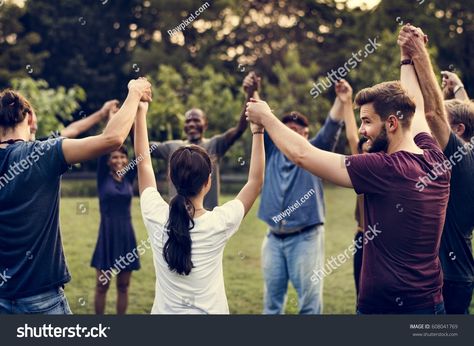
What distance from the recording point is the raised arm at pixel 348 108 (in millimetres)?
5633

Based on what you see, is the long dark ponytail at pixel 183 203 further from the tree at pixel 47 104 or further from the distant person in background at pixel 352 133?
the tree at pixel 47 104

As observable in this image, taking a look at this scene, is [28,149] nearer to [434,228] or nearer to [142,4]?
[434,228]

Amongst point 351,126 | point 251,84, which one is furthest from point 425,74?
point 351,126

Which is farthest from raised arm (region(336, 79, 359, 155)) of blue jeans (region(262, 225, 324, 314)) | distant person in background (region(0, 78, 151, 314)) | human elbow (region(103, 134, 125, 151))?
human elbow (region(103, 134, 125, 151))

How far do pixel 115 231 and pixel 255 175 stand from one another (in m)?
3.45

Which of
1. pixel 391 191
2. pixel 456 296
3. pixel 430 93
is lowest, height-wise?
pixel 456 296

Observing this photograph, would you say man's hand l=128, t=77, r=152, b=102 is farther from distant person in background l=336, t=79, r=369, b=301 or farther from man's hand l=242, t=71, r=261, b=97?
distant person in background l=336, t=79, r=369, b=301

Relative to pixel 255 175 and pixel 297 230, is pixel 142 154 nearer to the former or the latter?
pixel 255 175

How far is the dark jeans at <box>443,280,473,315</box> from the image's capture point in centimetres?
427

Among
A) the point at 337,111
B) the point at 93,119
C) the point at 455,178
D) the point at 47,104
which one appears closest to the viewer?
the point at 455,178

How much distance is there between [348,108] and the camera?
5.77m

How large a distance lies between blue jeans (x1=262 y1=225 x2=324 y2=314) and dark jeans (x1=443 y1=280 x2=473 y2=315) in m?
2.00

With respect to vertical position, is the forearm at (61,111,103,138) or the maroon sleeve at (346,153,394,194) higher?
the forearm at (61,111,103,138)

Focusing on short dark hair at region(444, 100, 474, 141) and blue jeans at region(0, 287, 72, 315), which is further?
short dark hair at region(444, 100, 474, 141)
